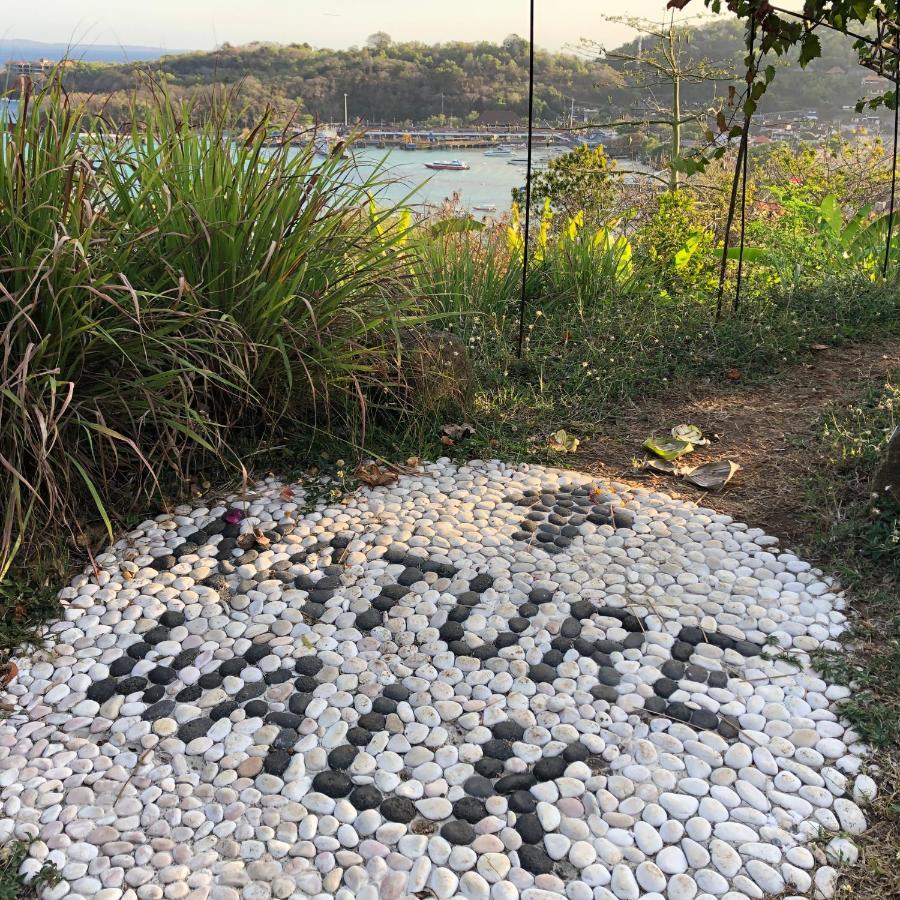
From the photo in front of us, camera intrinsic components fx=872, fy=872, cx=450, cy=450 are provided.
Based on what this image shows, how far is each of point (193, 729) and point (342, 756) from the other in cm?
36

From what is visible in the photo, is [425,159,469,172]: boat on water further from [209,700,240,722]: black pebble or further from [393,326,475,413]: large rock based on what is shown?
[209,700,240,722]: black pebble

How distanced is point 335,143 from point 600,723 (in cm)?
227

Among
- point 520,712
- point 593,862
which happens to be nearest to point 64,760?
point 520,712

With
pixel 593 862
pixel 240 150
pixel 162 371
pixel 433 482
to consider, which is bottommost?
pixel 593 862

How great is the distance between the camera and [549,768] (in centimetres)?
186

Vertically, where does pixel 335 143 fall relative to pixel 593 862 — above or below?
above

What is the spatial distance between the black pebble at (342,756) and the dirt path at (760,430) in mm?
1602

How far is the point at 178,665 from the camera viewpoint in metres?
2.20

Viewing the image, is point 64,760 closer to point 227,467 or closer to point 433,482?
point 227,467

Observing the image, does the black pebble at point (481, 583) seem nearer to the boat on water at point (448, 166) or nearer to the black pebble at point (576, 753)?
the black pebble at point (576, 753)

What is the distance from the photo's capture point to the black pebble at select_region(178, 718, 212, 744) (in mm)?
1959

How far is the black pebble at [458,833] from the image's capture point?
170cm

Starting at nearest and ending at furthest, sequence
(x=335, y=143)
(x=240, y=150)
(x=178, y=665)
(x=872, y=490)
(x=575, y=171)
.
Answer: (x=178, y=665) → (x=872, y=490) → (x=240, y=150) → (x=335, y=143) → (x=575, y=171)

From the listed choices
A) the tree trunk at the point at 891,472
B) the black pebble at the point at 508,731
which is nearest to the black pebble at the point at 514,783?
the black pebble at the point at 508,731
